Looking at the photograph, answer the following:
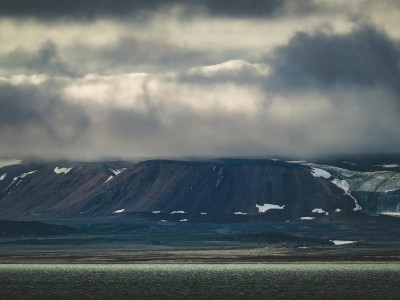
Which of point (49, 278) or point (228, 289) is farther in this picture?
point (49, 278)

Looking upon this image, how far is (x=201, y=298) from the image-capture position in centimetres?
13362

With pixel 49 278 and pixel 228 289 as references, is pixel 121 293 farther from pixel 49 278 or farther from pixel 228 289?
pixel 49 278

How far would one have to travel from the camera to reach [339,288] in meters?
156

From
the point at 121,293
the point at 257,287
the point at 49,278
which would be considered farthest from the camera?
the point at 49,278

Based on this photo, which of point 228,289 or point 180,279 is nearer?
point 228,289

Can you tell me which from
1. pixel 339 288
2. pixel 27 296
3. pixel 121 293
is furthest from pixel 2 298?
pixel 339 288

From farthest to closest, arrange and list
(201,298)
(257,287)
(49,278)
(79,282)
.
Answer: (49,278) → (79,282) → (257,287) → (201,298)

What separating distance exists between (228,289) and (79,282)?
37724 millimetres

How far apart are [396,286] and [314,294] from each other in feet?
70.7

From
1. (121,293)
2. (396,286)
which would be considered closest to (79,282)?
(121,293)

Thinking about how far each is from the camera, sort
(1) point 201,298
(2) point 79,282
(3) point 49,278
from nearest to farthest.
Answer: (1) point 201,298 → (2) point 79,282 → (3) point 49,278

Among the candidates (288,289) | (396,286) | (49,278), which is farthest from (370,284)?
(49,278)

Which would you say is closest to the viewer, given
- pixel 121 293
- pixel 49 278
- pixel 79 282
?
pixel 121 293

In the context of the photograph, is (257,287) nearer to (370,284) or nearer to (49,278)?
(370,284)
